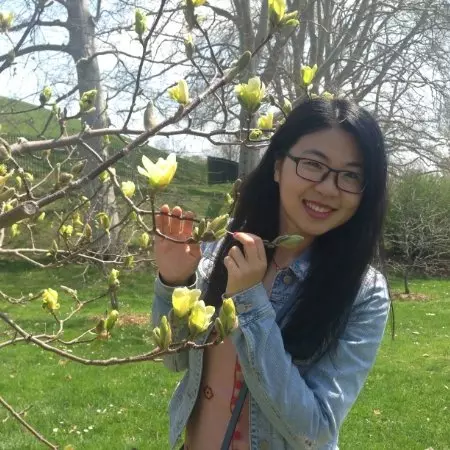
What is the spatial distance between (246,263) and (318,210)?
23cm

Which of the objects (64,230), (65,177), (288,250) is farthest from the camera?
(64,230)

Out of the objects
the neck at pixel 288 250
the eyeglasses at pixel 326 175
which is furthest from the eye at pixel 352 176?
the neck at pixel 288 250

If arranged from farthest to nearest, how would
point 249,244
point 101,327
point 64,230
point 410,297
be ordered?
point 410,297 → point 64,230 → point 101,327 → point 249,244

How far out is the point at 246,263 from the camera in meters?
1.18

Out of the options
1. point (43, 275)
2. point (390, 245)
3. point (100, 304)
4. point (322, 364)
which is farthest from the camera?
point (390, 245)

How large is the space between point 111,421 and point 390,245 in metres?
11.4

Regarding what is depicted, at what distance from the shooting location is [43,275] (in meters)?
11.9

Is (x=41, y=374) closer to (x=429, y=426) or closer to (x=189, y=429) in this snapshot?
(x=429, y=426)

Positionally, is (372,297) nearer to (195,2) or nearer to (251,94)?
(251,94)

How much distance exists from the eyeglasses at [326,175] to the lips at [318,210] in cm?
5

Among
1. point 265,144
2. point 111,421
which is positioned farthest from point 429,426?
point 265,144

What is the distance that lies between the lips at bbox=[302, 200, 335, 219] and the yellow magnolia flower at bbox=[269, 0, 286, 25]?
0.38 m

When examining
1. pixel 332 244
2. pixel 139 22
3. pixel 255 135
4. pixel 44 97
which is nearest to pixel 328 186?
pixel 332 244

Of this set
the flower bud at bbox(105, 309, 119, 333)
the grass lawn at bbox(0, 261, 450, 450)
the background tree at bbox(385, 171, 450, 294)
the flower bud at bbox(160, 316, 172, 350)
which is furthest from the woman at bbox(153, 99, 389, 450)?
the background tree at bbox(385, 171, 450, 294)
